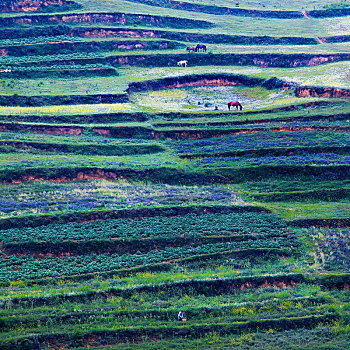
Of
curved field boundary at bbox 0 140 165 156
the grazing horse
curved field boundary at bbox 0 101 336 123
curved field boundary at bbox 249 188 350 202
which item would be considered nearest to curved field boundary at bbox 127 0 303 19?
the grazing horse

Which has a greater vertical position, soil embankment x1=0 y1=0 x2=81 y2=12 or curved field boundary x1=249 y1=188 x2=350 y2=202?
soil embankment x1=0 y1=0 x2=81 y2=12

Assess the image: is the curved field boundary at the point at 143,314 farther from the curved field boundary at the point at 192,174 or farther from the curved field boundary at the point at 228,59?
the curved field boundary at the point at 228,59

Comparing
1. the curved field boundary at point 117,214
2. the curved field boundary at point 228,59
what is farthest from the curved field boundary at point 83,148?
the curved field boundary at point 228,59

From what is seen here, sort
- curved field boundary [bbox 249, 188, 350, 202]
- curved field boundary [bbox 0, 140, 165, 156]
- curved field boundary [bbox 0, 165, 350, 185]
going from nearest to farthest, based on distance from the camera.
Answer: curved field boundary [bbox 249, 188, 350, 202], curved field boundary [bbox 0, 165, 350, 185], curved field boundary [bbox 0, 140, 165, 156]

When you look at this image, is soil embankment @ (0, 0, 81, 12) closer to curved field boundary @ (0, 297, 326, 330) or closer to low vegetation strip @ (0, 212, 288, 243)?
low vegetation strip @ (0, 212, 288, 243)

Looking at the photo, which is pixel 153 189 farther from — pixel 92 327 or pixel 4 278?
pixel 92 327

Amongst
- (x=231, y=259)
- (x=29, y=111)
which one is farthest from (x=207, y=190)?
(x=29, y=111)

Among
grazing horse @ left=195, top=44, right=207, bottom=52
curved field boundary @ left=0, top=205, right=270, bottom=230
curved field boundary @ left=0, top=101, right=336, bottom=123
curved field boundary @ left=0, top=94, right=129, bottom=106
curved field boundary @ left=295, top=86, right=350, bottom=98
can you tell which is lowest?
curved field boundary @ left=0, top=205, right=270, bottom=230
